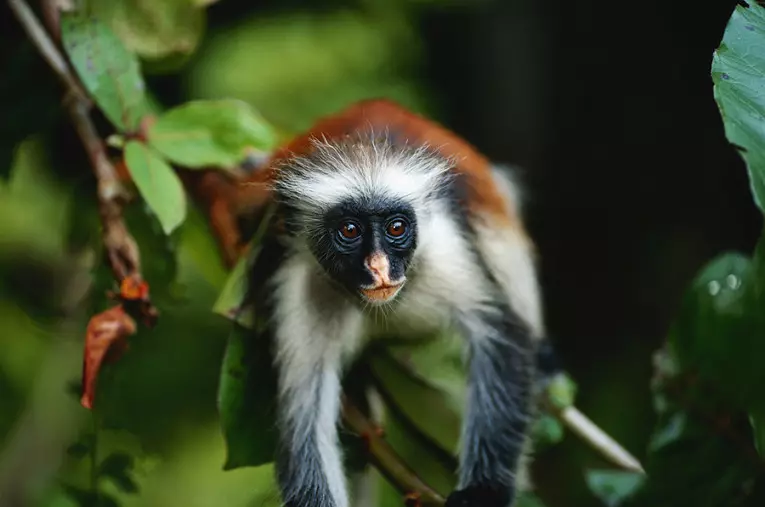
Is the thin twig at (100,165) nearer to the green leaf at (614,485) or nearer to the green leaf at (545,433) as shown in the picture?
the green leaf at (545,433)

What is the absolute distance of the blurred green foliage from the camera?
1.89 metres

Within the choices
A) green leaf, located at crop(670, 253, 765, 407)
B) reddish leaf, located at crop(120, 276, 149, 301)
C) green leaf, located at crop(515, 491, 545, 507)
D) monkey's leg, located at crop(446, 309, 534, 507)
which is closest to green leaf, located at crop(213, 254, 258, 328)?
reddish leaf, located at crop(120, 276, 149, 301)

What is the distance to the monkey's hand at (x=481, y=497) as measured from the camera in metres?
1.92

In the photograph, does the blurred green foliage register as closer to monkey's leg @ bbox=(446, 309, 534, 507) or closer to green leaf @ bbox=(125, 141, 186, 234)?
green leaf @ bbox=(125, 141, 186, 234)

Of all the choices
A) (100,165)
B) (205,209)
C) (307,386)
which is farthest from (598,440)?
(100,165)

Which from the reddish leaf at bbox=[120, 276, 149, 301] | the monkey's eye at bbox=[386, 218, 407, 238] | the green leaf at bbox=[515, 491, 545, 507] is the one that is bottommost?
the green leaf at bbox=[515, 491, 545, 507]

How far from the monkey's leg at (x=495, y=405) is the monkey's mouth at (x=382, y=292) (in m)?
0.39

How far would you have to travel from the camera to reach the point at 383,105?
2.36m

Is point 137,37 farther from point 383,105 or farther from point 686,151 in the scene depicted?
point 686,151

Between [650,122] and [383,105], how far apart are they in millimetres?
2441

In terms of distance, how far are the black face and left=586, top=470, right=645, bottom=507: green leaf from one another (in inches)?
29.2

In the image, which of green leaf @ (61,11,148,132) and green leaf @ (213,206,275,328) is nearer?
green leaf @ (213,206,275,328)

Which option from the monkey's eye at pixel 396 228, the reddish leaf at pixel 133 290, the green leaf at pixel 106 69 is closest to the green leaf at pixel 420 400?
the monkey's eye at pixel 396 228

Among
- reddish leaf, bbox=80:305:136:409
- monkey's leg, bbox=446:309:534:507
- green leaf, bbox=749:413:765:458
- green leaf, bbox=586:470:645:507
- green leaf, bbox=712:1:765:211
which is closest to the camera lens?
green leaf, bbox=712:1:765:211
